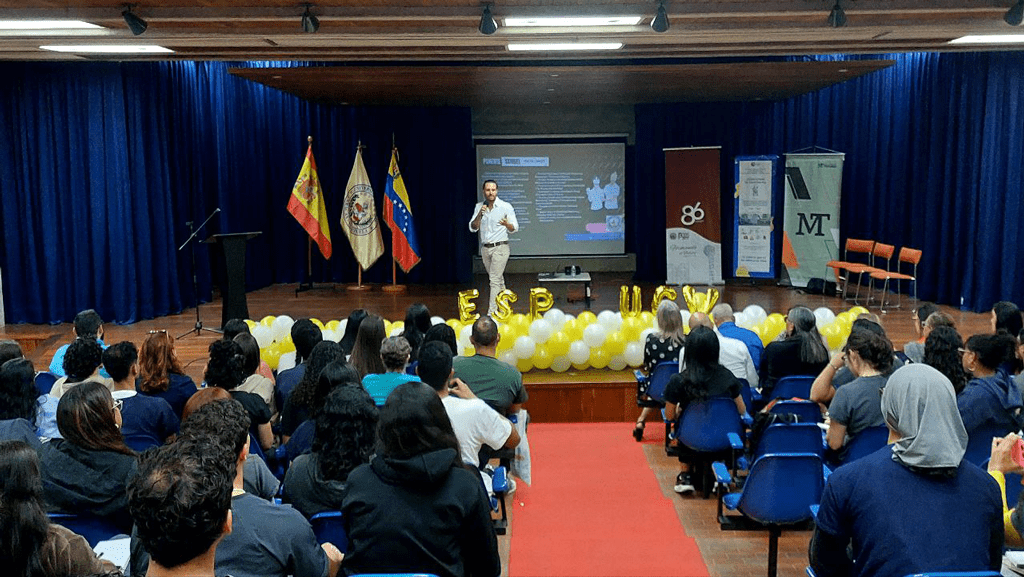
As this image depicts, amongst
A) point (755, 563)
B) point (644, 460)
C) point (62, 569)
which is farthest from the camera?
point (644, 460)

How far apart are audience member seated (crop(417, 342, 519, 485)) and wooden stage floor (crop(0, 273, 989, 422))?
11.9 ft

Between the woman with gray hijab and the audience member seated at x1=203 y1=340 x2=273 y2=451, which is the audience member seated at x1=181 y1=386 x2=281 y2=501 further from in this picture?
the woman with gray hijab

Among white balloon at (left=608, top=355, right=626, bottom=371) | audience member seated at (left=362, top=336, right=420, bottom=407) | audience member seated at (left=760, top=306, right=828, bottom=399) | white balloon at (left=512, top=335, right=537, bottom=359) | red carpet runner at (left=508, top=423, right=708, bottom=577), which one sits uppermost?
audience member seated at (left=362, top=336, right=420, bottom=407)

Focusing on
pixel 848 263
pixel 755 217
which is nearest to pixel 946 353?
pixel 848 263

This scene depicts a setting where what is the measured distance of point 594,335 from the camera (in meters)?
7.55

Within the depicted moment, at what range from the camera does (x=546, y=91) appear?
39.4 ft

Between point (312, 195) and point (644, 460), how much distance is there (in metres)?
7.87

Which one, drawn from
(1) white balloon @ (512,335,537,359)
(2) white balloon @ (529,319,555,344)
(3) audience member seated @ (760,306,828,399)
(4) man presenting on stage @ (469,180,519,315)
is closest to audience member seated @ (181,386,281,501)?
(3) audience member seated @ (760,306,828,399)

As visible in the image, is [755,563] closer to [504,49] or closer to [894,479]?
[894,479]

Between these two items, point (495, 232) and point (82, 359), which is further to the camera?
point (495, 232)

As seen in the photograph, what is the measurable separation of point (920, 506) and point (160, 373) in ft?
10.6

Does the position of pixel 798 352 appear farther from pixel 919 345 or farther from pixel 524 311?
pixel 524 311

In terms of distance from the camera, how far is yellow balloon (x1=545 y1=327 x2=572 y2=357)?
755cm

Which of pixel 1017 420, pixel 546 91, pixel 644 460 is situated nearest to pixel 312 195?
pixel 546 91
